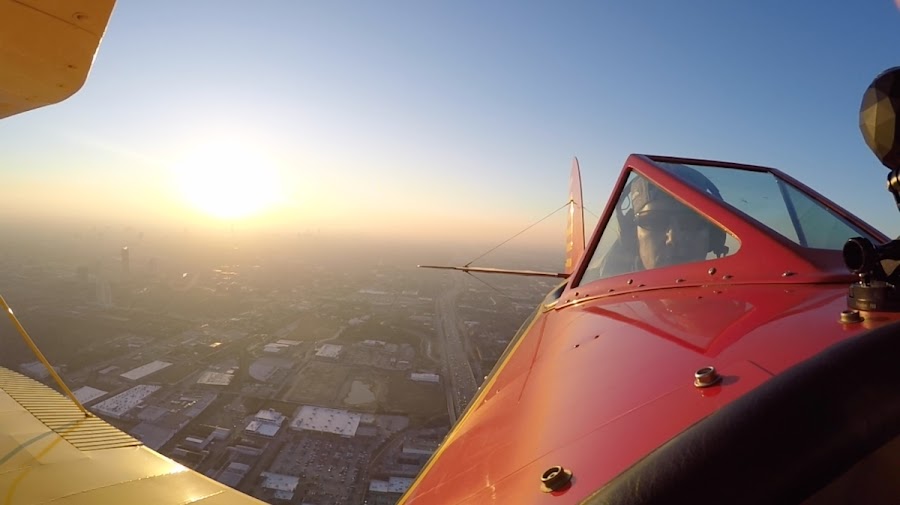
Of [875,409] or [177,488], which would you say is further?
[177,488]

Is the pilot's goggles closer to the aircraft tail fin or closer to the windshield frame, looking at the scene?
the windshield frame

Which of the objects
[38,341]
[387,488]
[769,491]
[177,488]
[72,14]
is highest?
[72,14]

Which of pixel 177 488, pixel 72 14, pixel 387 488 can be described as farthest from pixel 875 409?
pixel 387 488

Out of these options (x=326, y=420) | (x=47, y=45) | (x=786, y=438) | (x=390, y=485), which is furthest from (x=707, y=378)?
(x=326, y=420)

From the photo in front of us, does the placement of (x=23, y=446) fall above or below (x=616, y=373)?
below

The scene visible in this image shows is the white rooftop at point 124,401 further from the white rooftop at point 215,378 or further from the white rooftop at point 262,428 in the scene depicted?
the white rooftop at point 262,428

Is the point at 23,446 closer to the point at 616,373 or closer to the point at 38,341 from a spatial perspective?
the point at 616,373
